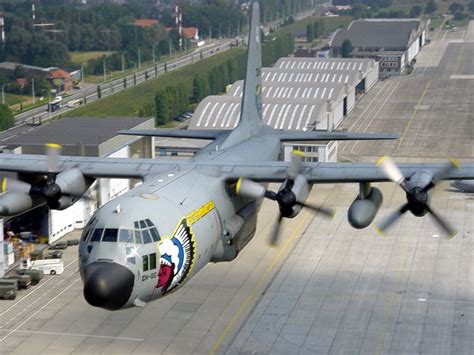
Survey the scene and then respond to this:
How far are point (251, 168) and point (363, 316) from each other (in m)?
18.8

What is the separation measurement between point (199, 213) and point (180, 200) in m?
1.52

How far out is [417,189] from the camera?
52688mm

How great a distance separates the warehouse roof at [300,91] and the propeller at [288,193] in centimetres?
10351

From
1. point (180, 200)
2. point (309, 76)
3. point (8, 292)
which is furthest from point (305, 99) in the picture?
point (180, 200)

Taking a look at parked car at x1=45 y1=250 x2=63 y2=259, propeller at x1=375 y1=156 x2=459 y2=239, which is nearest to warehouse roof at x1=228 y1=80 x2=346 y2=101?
parked car at x1=45 y1=250 x2=63 y2=259

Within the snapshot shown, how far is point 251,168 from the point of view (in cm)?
5716

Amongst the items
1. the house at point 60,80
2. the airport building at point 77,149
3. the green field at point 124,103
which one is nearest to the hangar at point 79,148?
the airport building at point 77,149

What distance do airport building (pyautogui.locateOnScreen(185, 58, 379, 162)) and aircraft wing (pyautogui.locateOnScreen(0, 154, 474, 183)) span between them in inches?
2394

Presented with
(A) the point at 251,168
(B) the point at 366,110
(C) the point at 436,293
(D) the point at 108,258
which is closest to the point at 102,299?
(D) the point at 108,258

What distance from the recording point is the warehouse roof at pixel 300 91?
15938 centimetres

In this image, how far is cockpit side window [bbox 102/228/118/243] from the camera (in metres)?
46.6

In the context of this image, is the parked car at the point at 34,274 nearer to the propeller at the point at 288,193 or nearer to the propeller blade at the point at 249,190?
the propeller at the point at 288,193

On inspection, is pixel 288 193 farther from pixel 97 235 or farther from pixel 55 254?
pixel 55 254

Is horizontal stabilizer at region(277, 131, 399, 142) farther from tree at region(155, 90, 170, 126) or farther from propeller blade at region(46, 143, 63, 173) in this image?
tree at region(155, 90, 170, 126)
